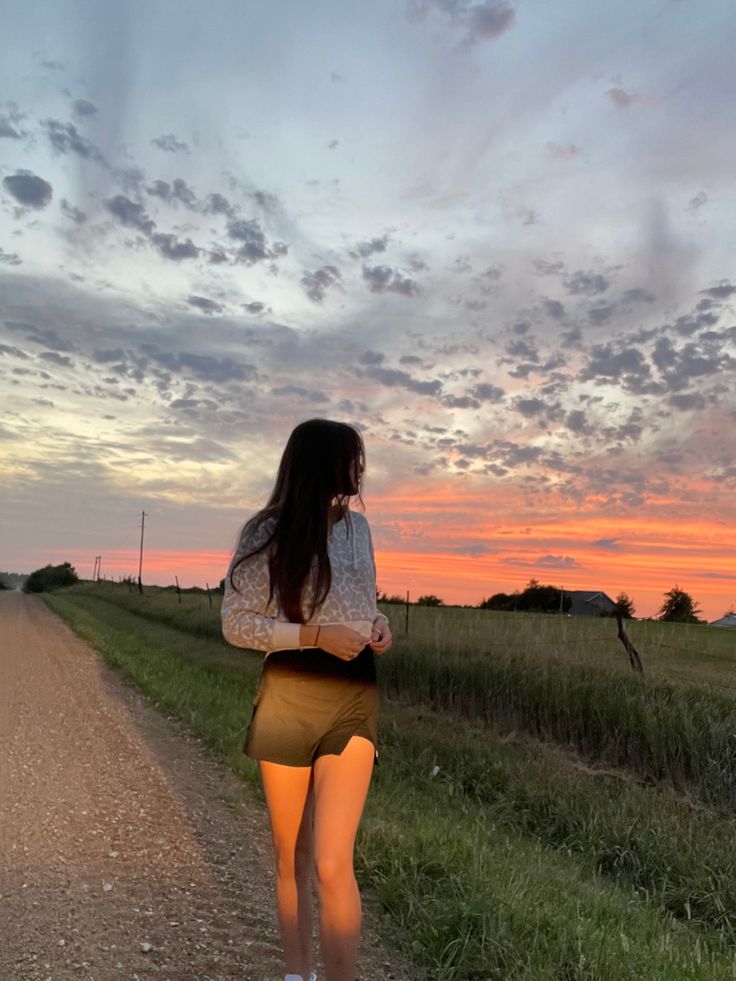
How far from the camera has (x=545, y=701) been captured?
1132 cm

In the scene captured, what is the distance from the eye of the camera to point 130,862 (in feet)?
18.2

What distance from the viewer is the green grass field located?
4.32 meters

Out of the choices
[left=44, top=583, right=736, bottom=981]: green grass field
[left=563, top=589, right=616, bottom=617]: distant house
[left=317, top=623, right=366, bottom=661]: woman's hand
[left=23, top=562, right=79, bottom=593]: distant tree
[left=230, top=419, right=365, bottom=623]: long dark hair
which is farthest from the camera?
[left=23, top=562, right=79, bottom=593]: distant tree

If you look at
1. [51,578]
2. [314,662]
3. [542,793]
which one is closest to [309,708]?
[314,662]

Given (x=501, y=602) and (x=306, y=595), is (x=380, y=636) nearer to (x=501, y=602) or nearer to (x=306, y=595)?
(x=306, y=595)

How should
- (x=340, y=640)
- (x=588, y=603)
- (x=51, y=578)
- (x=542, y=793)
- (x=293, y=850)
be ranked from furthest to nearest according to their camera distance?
(x=51, y=578)
(x=588, y=603)
(x=542, y=793)
(x=293, y=850)
(x=340, y=640)

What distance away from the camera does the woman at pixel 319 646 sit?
286 centimetres

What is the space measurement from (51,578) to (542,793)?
110 m

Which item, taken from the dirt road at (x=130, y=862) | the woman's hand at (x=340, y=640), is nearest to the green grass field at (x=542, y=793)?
the dirt road at (x=130, y=862)

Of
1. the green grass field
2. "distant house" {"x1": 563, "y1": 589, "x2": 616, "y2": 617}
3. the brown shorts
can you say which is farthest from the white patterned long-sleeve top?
"distant house" {"x1": 563, "y1": 589, "x2": 616, "y2": 617}

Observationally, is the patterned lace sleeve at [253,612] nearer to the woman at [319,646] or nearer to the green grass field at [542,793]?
the woman at [319,646]

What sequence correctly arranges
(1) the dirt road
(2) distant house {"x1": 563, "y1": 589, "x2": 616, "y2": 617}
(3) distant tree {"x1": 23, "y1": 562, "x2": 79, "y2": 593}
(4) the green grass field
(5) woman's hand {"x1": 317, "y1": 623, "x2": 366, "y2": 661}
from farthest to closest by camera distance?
(3) distant tree {"x1": 23, "y1": 562, "x2": 79, "y2": 593} < (2) distant house {"x1": 563, "y1": 589, "x2": 616, "y2": 617} < (4) the green grass field < (1) the dirt road < (5) woman's hand {"x1": 317, "y1": 623, "x2": 366, "y2": 661}

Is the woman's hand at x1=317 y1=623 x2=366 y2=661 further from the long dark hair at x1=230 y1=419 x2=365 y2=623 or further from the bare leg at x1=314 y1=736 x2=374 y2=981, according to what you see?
the bare leg at x1=314 y1=736 x2=374 y2=981

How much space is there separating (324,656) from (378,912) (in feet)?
8.35
